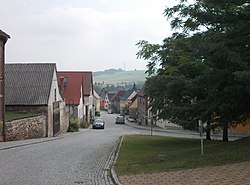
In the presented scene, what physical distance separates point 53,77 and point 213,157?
3114cm

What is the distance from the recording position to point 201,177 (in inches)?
435

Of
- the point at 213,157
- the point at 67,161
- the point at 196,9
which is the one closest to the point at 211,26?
the point at 196,9

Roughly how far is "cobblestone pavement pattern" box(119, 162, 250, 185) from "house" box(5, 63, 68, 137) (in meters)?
27.7

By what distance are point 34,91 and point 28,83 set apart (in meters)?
1.45

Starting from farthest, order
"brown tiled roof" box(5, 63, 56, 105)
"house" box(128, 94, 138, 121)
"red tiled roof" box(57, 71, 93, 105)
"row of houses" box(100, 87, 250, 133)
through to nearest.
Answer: "house" box(128, 94, 138, 121) → "red tiled roof" box(57, 71, 93, 105) → "row of houses" box(100, 87, 250, 133) → "brown tiled roof" box(5, 63, 56, 105)

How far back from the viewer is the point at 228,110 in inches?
651

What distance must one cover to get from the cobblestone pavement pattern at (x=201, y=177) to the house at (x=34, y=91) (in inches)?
1092

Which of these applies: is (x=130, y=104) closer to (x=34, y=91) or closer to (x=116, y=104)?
(x=116, y=104)

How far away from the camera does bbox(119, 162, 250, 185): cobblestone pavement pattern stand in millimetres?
10359

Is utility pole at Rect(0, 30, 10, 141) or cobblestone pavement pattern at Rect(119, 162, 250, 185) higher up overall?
utility pole at Rect(0, 30, 10, 141)

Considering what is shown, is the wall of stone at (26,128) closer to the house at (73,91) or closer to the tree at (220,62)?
the tree at (220,62)

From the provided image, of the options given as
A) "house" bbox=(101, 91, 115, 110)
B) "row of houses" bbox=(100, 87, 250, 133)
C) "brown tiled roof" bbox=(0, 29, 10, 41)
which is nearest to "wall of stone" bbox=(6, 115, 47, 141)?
"brown tiled roof" bbox=(0, 29, 10, 41)

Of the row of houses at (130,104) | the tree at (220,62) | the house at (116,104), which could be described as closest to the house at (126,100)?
the row of houses at (130,104)

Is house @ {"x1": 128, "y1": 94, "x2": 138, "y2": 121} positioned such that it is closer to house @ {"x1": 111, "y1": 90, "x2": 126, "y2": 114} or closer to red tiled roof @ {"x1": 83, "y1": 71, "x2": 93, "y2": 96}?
red tiled roof @ {"x1": 83, "y1": 71, "x2": 93, "y2": 96}
